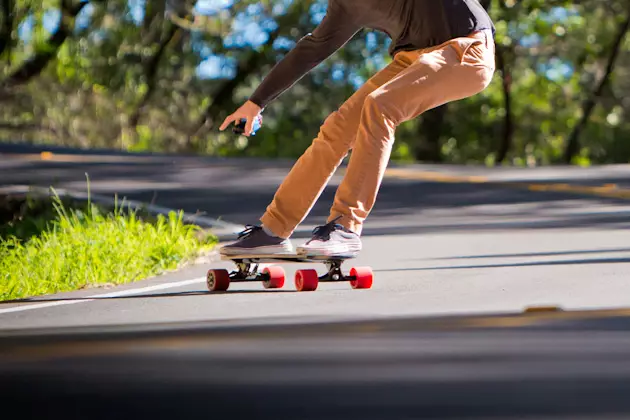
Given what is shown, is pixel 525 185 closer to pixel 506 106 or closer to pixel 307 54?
pixel 307 54

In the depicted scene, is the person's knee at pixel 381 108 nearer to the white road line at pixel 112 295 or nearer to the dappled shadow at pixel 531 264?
the dappled shadow at pixel 531 264

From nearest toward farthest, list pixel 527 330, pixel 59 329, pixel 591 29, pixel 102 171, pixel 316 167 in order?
pixel 527 330, pixel 59 329, pixel 316 167, pixel 102 171, pixel 591 29

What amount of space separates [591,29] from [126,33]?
33.2 ft

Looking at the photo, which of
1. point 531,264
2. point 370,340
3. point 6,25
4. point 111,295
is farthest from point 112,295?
point 6,25

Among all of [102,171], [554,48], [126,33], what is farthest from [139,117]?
[102,171]

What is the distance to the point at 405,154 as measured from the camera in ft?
122

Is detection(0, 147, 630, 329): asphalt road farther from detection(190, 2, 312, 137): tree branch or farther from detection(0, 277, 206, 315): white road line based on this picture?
detection(190, 2, 312, 137): tree branch

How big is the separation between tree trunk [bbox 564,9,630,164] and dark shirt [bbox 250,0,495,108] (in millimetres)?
27609

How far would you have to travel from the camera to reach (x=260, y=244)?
852cm

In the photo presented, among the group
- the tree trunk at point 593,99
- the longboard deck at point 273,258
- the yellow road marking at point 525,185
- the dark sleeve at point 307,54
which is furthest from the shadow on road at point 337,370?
the tree trunk at point 593,99

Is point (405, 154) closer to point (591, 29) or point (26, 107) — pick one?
point (591, 29)

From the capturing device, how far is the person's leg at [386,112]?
26.6 feet

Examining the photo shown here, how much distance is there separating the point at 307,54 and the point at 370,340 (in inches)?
99.3

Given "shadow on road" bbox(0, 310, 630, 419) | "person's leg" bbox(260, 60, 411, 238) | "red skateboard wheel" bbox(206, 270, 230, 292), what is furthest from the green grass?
"shadow on road" bbox(0, 310, 630, 419)
